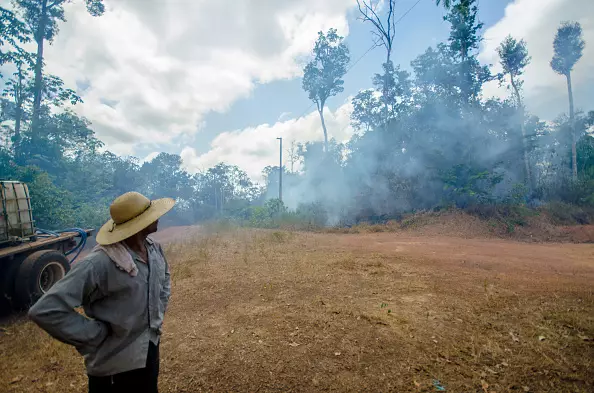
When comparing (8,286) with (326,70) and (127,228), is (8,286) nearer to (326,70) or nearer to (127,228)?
(127,228)

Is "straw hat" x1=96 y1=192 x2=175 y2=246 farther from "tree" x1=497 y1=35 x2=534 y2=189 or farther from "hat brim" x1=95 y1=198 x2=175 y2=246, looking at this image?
"tree" x1=497 y1=35 x2=534 y2=189

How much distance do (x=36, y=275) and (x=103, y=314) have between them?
4842 millimetres

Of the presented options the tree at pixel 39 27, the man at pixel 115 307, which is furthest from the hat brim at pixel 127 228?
the tree at pixel 39 27

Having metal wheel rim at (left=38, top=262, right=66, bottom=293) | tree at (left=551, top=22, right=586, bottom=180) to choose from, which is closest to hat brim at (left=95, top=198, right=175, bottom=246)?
metal wheel rim at (left=38, top=262, right=66, bottom=293)

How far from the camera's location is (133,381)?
166 cm

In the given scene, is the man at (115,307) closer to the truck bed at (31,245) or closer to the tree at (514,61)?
the truck bed at (31,245)

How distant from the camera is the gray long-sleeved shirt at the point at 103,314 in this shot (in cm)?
140

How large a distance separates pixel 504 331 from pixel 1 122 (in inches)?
1127

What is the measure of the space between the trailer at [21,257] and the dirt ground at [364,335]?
1.79ft

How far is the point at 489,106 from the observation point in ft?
72.8

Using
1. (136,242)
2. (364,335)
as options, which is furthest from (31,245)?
(364,335)

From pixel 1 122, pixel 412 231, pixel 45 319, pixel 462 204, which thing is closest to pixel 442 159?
pixel 462 204

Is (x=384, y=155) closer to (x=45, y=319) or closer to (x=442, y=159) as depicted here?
(x=442, y=159)

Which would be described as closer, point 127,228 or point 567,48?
point 127,228
